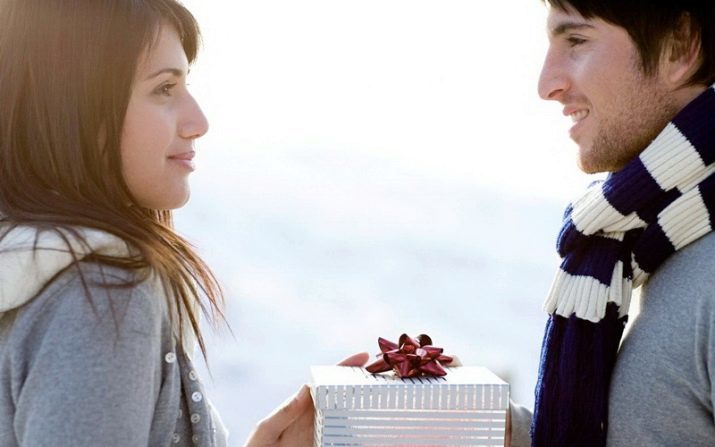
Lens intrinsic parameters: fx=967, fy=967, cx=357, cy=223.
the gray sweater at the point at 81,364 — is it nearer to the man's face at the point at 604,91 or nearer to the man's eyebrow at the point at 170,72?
the man's eyebrow at the point at 170,72

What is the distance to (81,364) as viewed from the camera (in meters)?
1.24

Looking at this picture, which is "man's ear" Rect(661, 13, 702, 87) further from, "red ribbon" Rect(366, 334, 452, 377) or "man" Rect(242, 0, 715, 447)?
"red ribbon" Rect(366, 334, 452, 377)

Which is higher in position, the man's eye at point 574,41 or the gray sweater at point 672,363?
the man's eye at point 574,41

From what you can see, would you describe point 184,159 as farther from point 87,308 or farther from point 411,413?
point 411,413

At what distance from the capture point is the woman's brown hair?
140cm

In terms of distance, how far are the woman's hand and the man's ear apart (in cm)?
79

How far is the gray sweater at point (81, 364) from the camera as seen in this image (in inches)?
48.5

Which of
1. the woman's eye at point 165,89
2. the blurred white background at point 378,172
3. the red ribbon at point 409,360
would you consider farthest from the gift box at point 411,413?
the blurred white background at point 378,172

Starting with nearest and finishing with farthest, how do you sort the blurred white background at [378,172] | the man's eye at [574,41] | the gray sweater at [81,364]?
the gray sweater at [81,364] → the man's eye at [574,41] → the blurred white background at [378,172]

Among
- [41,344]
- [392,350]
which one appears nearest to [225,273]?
[392,350]

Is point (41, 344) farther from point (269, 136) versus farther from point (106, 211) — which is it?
point (269, 136)

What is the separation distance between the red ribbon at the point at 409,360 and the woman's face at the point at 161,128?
1.57 feet

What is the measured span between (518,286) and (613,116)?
5915 mm

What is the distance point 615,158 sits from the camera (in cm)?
185
